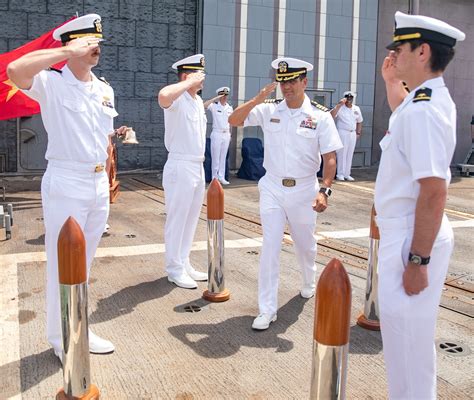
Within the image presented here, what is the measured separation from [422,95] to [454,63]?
17.0 metres

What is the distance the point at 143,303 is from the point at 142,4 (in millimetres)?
10756

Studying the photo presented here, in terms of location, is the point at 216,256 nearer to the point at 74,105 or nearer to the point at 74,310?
the point at 74,105

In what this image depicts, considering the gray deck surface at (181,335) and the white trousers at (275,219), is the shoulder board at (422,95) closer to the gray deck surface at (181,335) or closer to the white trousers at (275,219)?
the gray deck surface at (181,335)

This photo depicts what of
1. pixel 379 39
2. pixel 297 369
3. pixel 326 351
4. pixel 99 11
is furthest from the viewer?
pixel 379 39

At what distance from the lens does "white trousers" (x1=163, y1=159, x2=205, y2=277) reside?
5.32 metres

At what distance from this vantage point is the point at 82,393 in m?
2.99

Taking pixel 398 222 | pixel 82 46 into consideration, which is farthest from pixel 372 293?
pixel 82 46

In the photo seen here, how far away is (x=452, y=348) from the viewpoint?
13.2ft

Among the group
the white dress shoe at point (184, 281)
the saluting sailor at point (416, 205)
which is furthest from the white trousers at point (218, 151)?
the saluting sailor at point (416, 205)

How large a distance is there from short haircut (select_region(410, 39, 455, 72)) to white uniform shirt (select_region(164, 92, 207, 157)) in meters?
3.20

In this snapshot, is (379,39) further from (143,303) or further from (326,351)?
(326,351)

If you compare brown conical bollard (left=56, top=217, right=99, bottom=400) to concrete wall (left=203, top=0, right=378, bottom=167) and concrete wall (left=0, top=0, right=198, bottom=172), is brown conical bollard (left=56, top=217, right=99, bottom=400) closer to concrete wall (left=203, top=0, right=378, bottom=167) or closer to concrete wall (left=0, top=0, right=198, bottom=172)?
concrete wall (left=0, top=0, right=198, bottom=172)

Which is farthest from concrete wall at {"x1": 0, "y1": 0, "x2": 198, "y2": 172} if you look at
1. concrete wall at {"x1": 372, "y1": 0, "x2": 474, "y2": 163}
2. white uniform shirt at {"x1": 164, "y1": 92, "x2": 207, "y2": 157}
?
white uniform shirt at {"x1": 164, "y1": 92, "x2": 207, "y2": 157}

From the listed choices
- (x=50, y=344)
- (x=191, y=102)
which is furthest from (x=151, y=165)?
(x=50, y=344)
